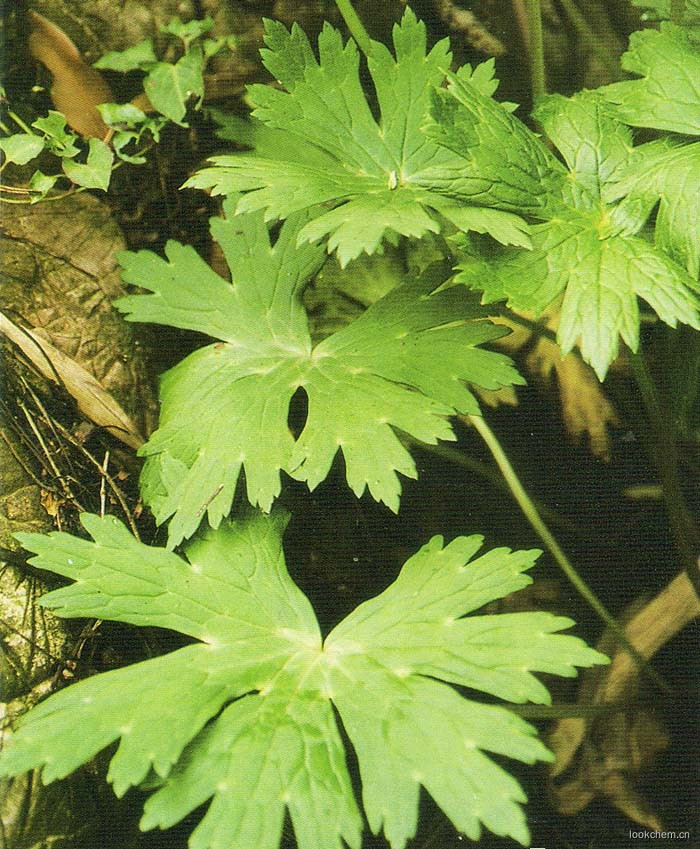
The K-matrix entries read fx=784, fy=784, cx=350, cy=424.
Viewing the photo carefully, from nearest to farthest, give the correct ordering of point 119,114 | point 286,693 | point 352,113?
1. point 286,693
2. point 352,113
3. point 119,114

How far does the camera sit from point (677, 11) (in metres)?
1.24

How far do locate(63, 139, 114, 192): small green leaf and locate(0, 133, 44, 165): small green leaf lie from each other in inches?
2.1

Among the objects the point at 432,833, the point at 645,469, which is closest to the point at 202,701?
the point at 432,833

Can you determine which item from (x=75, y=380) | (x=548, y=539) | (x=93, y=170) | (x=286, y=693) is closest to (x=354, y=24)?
(x=93, y=170)

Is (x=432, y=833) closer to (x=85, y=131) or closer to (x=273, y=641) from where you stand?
(x=273, y=641)

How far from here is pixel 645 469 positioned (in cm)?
159

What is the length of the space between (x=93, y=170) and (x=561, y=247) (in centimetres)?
83

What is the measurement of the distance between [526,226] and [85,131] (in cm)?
89

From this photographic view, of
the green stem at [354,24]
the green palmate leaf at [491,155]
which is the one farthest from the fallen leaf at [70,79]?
the green palmate leaf at [491,155]

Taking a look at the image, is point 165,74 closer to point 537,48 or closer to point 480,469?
point 537,48

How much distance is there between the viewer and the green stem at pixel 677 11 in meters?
1.23

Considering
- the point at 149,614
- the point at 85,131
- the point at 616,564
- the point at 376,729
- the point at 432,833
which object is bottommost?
the point at 432,833

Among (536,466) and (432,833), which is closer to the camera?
(432,833)

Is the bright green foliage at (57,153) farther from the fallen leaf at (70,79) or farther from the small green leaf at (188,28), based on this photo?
the small green leaf at (188,28)
